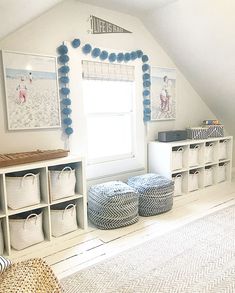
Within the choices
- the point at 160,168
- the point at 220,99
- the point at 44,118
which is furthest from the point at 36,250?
the point at 220,99

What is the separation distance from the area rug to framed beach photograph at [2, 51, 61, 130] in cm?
135

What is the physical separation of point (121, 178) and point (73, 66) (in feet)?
4.47

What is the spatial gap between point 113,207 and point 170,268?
76 centimetres

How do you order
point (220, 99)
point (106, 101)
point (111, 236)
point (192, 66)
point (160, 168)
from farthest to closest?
point (220, 99), point (192, 66), point (160, 168), point (106, 101), point (111, 236)

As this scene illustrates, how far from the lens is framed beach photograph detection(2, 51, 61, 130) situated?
87.7 inches

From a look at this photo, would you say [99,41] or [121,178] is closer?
[99,41]

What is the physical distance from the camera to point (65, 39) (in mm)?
2504

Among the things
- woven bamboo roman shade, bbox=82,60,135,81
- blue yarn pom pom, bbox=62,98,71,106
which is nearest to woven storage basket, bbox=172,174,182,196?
woven bamboo roman shade, bbox=82,60,135,81

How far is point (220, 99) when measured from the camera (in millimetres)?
3641

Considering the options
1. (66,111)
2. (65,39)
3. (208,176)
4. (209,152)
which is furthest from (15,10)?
(208,176)

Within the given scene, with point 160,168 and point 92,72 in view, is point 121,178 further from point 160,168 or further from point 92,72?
point 92,72

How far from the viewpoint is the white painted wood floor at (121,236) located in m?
1.94

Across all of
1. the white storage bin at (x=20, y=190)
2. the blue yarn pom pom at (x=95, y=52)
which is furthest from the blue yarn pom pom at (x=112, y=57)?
the white storage bin at (x=20, y=190)

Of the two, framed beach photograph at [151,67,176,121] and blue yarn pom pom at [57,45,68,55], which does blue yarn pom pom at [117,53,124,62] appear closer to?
framed beach photograph at [151,67,176,121]
